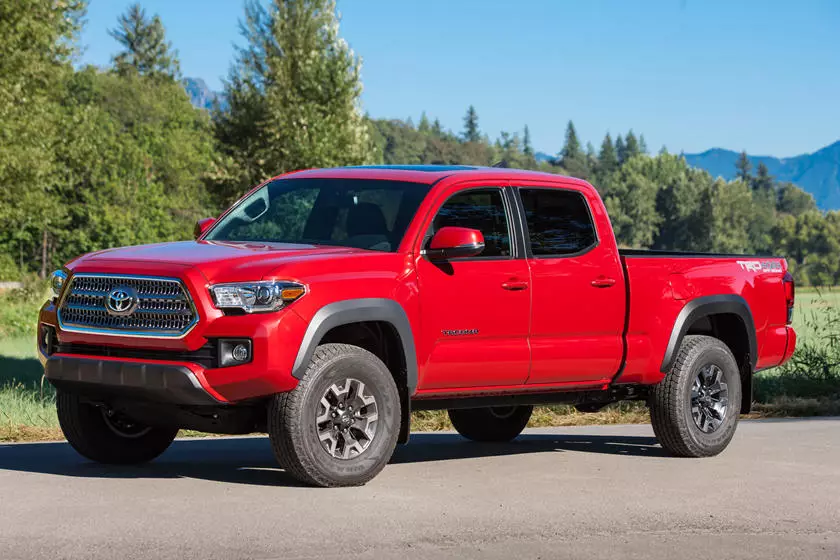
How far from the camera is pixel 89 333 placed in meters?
8.16

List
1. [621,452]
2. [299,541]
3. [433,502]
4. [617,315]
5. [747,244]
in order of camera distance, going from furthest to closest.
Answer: [747,244] → [621,452] → [617,315] → [433,502] → [299,541]

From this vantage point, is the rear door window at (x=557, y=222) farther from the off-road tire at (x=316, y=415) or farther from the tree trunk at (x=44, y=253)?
the tree trunk at (x=44, y=253)

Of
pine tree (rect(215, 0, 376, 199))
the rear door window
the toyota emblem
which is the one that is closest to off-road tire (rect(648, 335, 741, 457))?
the rear door window

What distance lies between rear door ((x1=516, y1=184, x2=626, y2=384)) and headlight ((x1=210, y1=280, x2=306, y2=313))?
2186 mm

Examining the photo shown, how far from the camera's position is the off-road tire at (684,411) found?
34.0 feet

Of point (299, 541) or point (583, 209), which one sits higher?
point (583, 209)

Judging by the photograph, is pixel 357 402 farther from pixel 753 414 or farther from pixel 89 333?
pixel 753 414

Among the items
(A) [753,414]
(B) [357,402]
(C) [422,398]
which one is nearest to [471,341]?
(C) [422,398]

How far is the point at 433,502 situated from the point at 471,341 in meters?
1.42

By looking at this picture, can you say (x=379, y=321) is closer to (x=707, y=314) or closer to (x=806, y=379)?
(x=707, y=314)

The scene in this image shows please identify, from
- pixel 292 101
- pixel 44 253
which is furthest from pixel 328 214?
pixel 44 253

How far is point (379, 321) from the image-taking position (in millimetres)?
8406

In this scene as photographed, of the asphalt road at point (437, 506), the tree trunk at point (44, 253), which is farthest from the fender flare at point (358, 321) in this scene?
the tree trunk at point (44, 253)

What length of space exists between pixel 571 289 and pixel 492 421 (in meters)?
2.32
